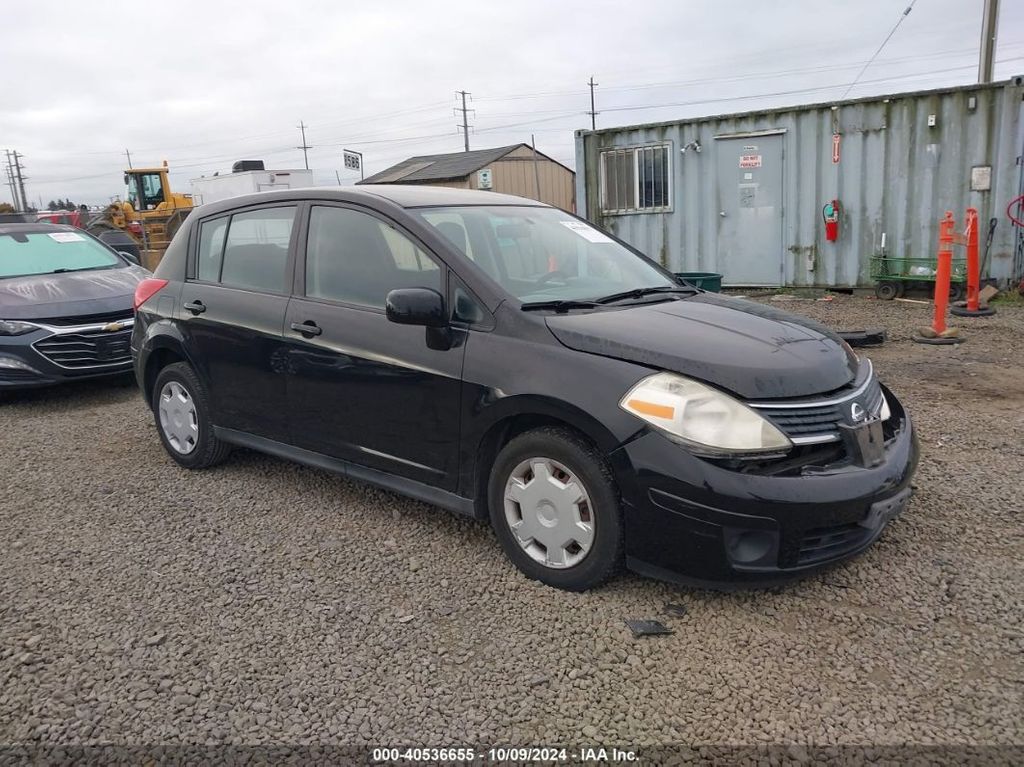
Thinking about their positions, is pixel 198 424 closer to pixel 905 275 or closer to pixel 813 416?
pixel 813 416

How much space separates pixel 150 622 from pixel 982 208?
1101 cm

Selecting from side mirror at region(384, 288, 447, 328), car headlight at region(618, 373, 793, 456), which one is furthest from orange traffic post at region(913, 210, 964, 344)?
side mirror at region(384, 288, 447, 328)

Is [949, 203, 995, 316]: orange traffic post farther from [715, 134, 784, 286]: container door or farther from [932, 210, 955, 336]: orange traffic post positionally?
[715, 134, 784, 286]: container door

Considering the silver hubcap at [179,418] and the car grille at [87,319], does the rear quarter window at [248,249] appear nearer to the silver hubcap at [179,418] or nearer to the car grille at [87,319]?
the silver hubcap at [179,418]

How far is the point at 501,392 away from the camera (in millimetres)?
3211

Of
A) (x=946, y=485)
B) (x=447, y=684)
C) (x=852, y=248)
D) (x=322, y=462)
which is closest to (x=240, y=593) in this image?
(x=322, y=462)

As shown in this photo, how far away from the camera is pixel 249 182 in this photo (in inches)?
969

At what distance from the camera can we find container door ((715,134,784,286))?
11836 millimetres

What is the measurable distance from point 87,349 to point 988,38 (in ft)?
47.2

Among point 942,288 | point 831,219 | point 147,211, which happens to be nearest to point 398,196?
point 942,288

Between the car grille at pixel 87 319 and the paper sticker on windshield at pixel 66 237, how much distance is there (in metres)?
1.78

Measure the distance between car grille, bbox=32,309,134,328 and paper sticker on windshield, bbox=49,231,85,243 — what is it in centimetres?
178

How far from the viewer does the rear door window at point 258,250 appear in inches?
166

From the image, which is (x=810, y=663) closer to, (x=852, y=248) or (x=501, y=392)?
(x=501, y=392)
